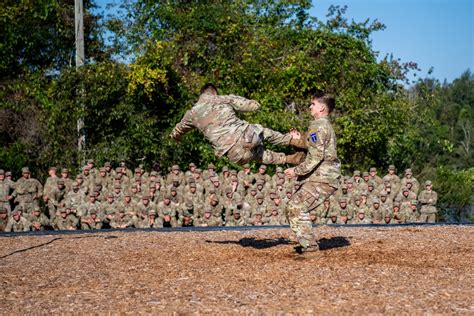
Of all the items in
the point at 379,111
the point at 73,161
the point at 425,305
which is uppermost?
the point at 379,111

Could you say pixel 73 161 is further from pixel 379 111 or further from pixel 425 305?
pixel 425 305

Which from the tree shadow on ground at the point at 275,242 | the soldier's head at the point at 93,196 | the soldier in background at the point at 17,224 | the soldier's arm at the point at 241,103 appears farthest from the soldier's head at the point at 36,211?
the soldier's arm at the point at 241,103

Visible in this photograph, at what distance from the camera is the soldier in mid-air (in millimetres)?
9797

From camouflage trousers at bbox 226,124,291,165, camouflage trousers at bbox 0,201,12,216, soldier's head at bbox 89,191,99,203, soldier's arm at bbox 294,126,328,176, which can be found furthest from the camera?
soldier's head at bbox 89,191,99,203

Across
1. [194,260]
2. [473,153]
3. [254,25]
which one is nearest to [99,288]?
[194,260]

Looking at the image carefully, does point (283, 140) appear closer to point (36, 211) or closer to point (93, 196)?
point (93, 196)

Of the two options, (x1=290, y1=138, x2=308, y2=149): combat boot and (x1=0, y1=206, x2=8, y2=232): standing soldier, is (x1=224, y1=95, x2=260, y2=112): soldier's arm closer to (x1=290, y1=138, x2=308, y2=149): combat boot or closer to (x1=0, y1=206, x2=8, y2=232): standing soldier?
(x1=290, y1=138, x2=308, y2=149): combat boot

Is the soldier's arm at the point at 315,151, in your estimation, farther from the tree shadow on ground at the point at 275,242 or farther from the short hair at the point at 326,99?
the tree shadow on ground at the point at 275,242

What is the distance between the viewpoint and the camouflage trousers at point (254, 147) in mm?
9766

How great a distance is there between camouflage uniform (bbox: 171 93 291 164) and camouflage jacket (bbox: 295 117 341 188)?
1.21 feet

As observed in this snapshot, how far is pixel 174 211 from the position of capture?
1805 centimetres

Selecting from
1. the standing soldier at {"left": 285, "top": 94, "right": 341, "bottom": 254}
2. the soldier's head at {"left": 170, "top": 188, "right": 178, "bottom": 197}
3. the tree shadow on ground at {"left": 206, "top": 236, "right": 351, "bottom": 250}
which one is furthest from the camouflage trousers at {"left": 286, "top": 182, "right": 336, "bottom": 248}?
the soldier's head at {"left": 170, "top": 188, "right": 178, "bottom": 197}

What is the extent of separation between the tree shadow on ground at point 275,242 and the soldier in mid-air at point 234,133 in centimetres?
211

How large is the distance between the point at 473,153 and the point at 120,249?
4640cm
